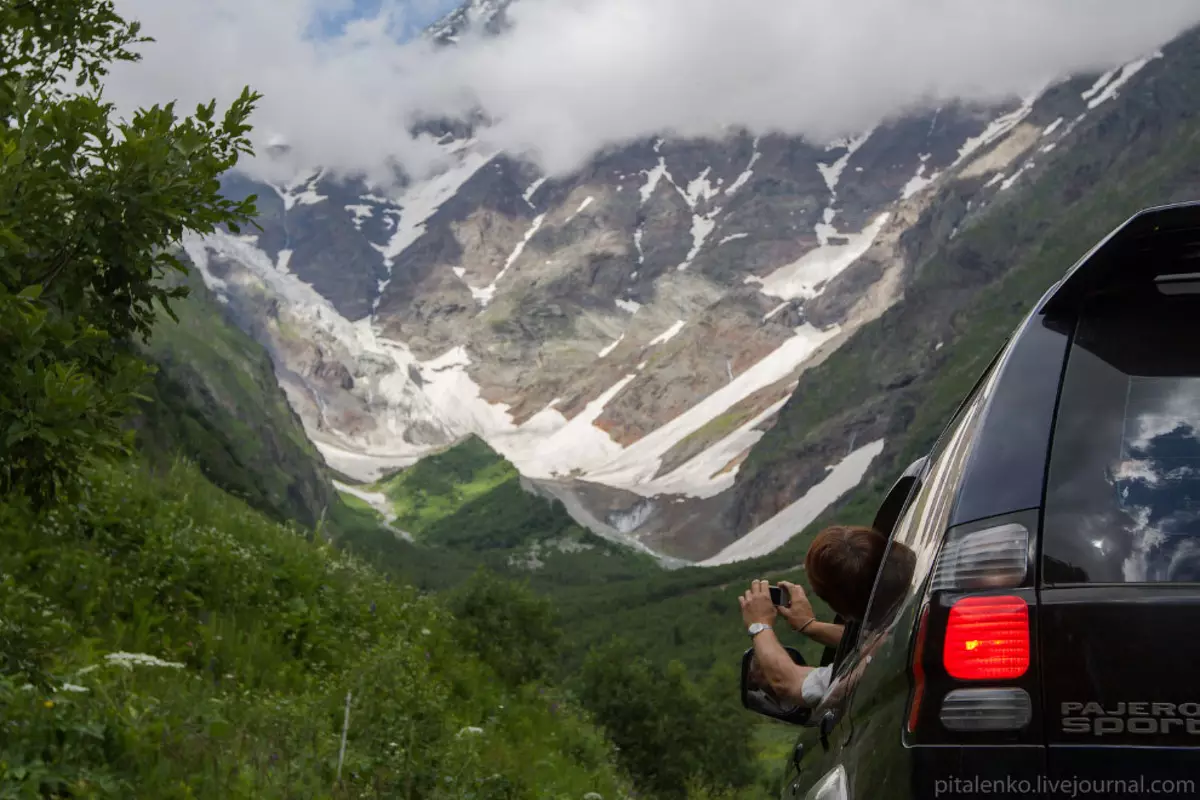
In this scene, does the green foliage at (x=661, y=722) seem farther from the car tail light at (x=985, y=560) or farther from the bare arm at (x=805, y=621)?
the car tail light at (x=985, y=560)

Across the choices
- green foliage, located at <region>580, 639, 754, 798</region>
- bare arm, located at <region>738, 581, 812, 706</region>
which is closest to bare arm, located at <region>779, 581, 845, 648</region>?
bare arm, located at <region>738, 581, 812, 706</region>

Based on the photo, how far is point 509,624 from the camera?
72.6 ft

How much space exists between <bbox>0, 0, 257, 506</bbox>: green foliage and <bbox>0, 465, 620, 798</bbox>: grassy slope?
1338mm

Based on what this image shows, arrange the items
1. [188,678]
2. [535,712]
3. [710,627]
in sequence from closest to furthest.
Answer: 1. [188,678]
2. [535,712]
3. [710,627]

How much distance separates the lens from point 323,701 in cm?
923

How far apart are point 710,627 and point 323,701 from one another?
153565 millimetres

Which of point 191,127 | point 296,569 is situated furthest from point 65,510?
point 191,127

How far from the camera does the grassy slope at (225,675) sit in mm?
6090

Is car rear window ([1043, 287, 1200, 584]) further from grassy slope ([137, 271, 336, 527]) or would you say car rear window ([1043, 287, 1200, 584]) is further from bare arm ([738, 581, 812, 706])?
grassy slope ([137, 271, 336, 527])

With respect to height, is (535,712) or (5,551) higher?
(5,551)

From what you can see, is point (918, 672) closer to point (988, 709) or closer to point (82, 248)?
point (988, 709)

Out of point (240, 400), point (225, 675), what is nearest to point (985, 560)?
point (225, 675)

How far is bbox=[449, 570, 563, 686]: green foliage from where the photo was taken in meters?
17.2

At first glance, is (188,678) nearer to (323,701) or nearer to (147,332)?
(323,701)
